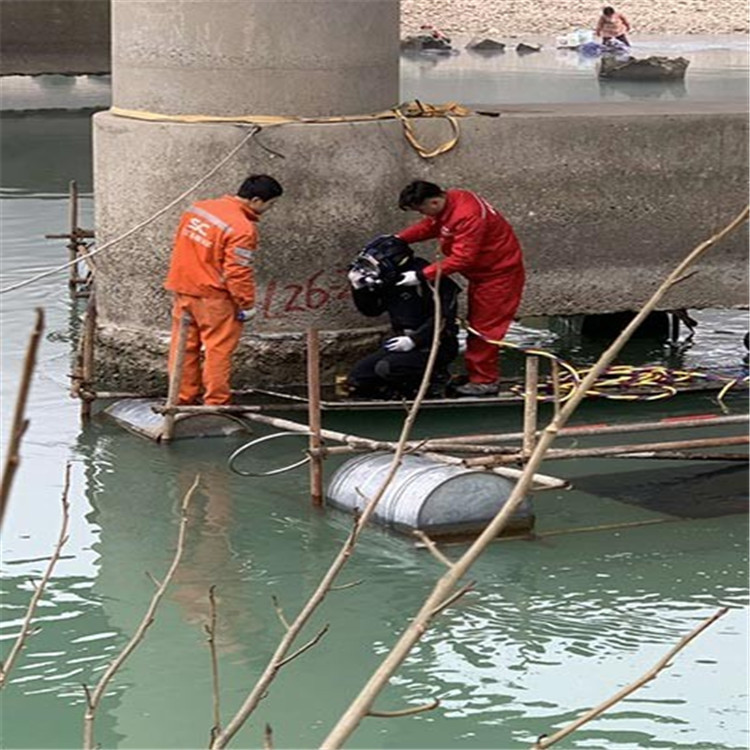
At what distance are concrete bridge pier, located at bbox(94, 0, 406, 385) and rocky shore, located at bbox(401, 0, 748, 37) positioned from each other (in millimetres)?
45239

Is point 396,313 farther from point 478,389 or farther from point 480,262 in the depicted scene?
point 478,389

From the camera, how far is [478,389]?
1127 cm

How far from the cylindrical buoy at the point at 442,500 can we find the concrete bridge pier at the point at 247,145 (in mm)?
2631

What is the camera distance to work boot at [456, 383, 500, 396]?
11.2m

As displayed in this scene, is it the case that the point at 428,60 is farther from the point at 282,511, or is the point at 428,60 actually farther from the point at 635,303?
the point at 282,511

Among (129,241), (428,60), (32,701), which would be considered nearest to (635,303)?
(129,241)

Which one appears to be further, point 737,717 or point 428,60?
point 428,60

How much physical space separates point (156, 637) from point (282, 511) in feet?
6.54

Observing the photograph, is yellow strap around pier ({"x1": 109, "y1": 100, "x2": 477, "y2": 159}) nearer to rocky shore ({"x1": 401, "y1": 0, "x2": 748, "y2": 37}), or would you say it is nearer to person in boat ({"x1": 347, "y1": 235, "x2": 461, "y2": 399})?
person in boat ({"x1": 347, "y1": 235, "x2": 461, "y2": 399})

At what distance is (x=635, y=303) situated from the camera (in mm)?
12578

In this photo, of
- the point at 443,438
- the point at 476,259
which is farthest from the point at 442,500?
the point at 476,259

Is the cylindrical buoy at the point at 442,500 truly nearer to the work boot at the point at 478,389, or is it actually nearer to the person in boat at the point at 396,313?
the person in boat at the point at 396,313

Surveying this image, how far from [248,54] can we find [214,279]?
65.4 inches

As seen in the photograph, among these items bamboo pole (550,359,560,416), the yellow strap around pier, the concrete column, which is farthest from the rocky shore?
bamboo pole (550,359,560,416)
